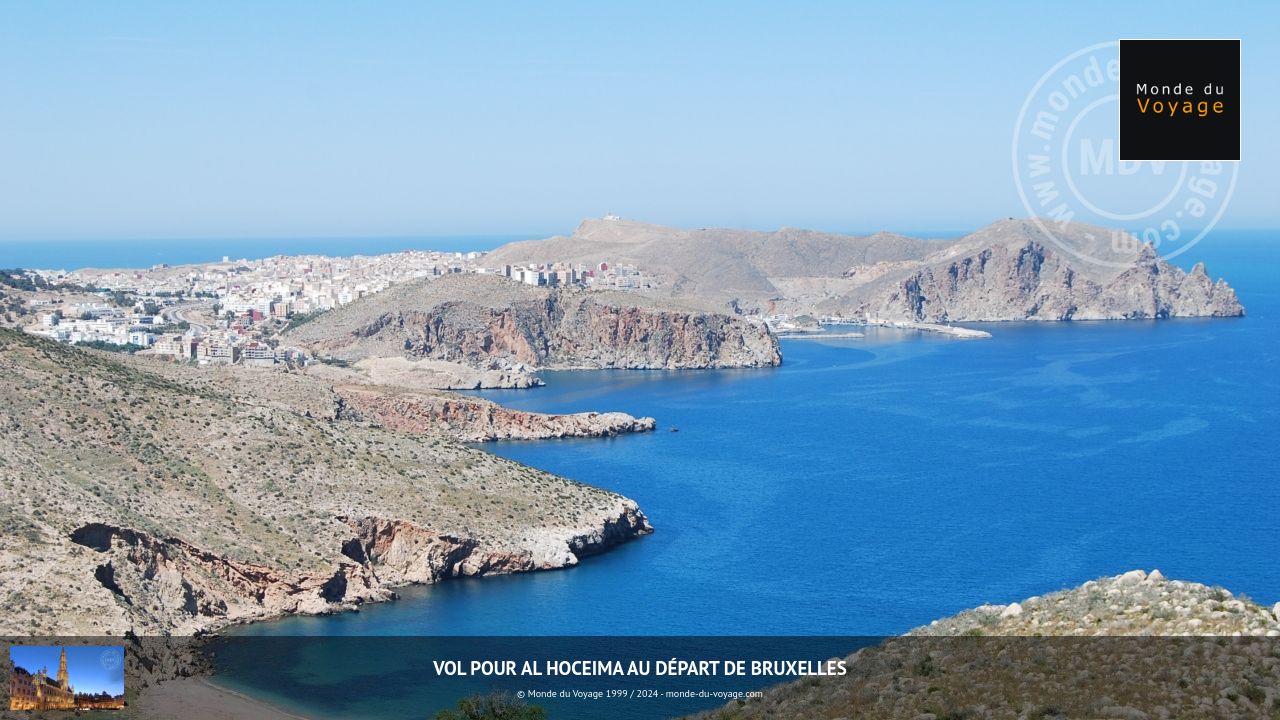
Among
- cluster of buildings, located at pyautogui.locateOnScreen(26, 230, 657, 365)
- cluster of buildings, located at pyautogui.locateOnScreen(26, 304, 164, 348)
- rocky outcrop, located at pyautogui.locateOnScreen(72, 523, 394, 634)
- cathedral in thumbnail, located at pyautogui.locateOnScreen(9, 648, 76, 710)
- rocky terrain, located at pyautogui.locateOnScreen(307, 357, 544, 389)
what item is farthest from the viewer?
cluster of buildings, located at pyautogui.locateOnScreen(26, 304, 164, 348)

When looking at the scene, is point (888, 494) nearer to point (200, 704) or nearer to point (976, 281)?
point (200, 704)

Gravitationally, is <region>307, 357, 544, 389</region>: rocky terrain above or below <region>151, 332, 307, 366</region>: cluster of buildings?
below

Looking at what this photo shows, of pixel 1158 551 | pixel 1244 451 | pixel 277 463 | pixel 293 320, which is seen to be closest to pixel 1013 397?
pixel 1244 451

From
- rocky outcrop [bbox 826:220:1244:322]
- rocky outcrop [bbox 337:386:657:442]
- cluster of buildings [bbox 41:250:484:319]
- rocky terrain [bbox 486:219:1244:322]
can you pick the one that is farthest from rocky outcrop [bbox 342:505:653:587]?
rocky outcrop [bbox 826:220:1244:322]

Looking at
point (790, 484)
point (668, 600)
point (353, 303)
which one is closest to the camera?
point (668, 600)

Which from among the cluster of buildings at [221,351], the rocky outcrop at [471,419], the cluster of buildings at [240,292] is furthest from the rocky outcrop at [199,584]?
the cluster of buildings at [221,351]

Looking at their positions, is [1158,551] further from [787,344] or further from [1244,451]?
[787,344]

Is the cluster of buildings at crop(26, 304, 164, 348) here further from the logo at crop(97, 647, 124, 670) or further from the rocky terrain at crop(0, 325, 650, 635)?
the logo at crop(97, 647, 124, 670)
